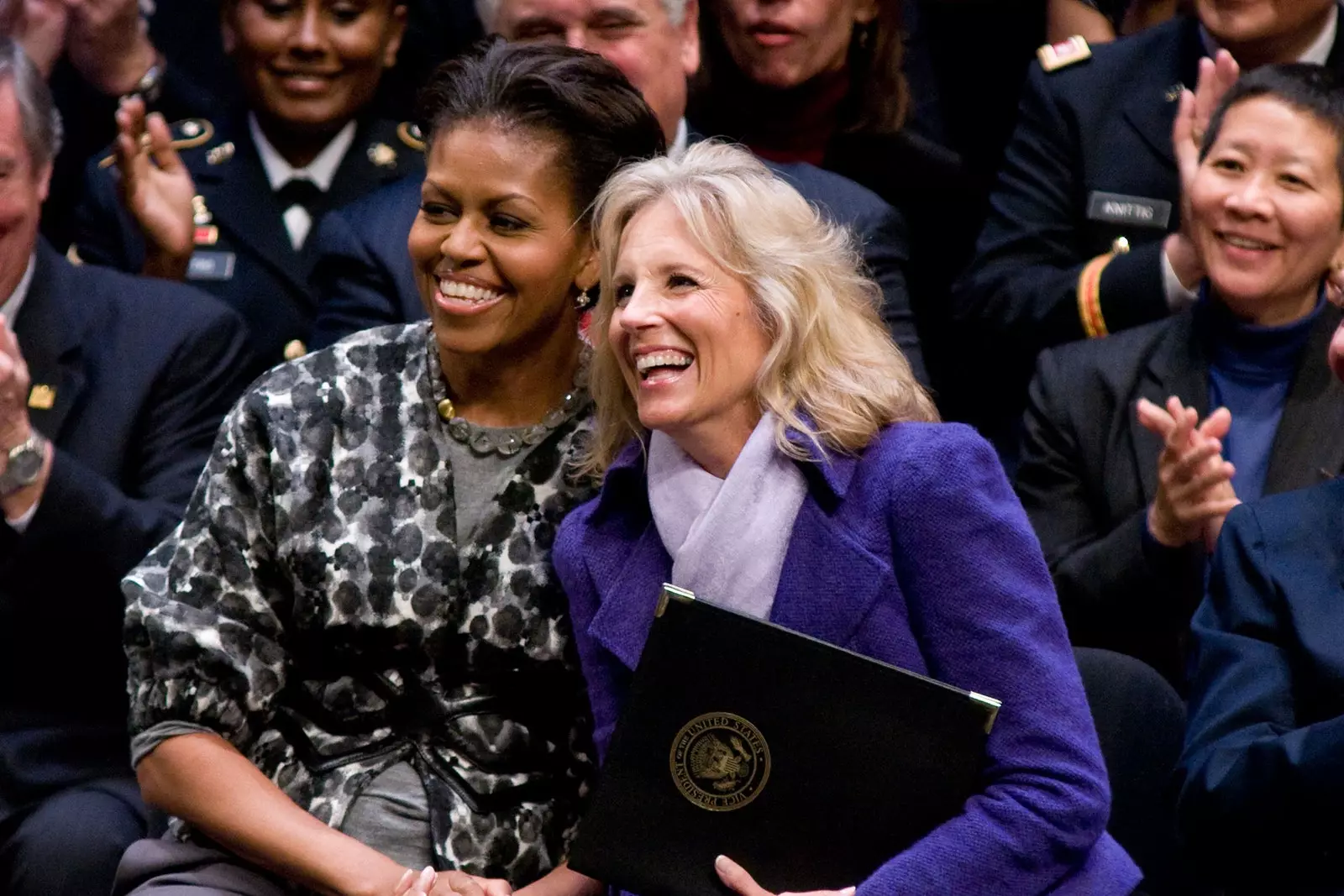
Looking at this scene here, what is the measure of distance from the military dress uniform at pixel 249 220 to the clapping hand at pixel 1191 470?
168cm

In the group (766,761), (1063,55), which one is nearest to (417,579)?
(766,761)

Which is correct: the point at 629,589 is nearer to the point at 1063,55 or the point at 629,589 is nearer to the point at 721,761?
the point at 721,761

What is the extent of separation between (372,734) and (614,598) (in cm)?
40

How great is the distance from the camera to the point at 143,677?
234 centimetres

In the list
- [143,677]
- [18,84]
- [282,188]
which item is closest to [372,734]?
[143,677]

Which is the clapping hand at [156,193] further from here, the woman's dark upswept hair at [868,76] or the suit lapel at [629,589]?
the suit lapel at [629,589]

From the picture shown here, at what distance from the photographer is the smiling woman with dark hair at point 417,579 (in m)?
2.33

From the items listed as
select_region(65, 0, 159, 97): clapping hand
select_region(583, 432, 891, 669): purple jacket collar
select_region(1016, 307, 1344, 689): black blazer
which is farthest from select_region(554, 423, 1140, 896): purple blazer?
select_region(65, 0, 159, 97): clapping hand

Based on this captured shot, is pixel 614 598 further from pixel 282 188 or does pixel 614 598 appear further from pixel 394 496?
pixel 282 188

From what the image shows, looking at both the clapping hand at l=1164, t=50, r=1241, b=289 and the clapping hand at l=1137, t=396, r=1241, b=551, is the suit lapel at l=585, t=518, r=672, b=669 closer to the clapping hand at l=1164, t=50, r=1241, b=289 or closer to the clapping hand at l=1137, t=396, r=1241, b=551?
the clapping hand at l=1137, t=396, r=1241, b=551


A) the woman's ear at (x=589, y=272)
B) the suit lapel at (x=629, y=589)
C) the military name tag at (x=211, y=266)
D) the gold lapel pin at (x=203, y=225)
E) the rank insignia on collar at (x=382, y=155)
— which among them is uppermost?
the woman's ear at (x=589, y=272)

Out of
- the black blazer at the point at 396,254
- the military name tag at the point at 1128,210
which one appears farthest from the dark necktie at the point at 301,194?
the military name tag at the point at 1128,210

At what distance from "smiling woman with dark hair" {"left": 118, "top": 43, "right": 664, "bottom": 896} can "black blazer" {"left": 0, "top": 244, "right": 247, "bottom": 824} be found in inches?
20.3

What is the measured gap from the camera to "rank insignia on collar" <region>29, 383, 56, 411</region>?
10.0 feet
